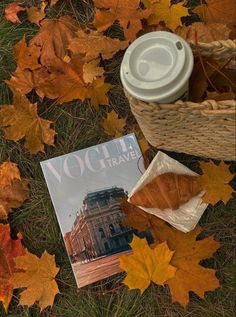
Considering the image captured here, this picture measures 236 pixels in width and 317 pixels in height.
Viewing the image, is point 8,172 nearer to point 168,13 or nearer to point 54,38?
point 54,38

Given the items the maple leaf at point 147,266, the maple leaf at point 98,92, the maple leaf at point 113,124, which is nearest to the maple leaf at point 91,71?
the maple leaf at point 98,92

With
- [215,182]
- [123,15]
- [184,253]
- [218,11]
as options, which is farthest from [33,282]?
[218,11]


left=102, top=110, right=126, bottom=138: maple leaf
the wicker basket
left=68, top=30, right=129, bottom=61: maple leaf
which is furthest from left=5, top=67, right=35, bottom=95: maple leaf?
the wicker basket

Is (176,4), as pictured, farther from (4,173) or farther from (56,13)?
(4,173)

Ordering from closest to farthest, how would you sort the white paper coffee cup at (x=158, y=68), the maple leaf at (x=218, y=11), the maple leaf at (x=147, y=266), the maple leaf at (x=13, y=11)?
the white paper coffee cup at (x=158, y=68)
the maple leaf at (x=147, y=266)
the maple leaf at (x=218, y=11)
the maple leaf at (x=13, y=11)

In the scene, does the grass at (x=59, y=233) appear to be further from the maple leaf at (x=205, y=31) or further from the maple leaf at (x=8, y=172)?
the maple leaf at (x=205, y=31)

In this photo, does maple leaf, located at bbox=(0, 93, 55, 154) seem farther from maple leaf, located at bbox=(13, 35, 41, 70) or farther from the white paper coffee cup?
the white paper coffee cup

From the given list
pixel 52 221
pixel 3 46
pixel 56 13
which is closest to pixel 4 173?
pixel 52 221
